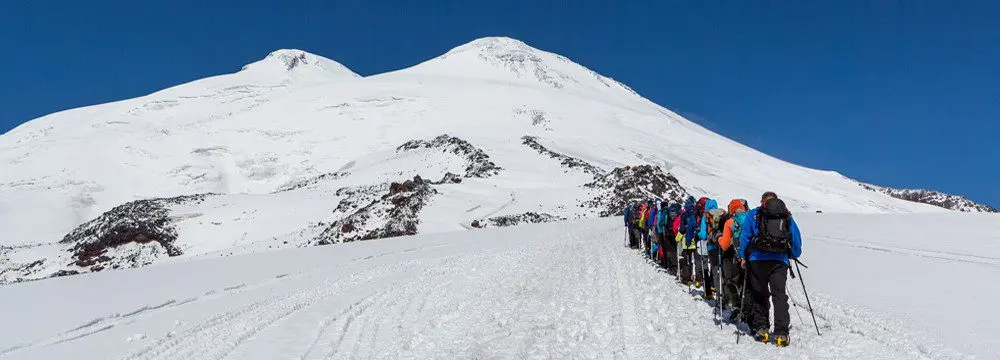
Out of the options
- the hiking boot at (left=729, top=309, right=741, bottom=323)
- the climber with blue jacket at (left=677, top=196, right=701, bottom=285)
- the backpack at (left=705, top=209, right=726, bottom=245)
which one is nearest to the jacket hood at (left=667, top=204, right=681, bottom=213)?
the climber with blue jacket at (left=677, top=196, right=701, bottom=285)

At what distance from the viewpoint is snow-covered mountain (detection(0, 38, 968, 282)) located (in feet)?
128

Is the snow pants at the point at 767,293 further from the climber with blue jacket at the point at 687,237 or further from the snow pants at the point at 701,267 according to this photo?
the climber with blue jacket at the point at 687,237

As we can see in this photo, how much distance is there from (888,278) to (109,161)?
78423mm

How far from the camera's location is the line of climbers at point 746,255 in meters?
7.43

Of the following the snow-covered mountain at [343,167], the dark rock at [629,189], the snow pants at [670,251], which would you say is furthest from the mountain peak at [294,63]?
the snow pants at [670,251]

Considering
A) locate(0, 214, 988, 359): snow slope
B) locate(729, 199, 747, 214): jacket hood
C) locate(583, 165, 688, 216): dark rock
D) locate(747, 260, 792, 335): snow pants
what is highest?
locate(583, 165, 688, 216): dark rock

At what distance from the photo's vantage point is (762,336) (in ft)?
25.2

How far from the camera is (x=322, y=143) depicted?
3127 inches

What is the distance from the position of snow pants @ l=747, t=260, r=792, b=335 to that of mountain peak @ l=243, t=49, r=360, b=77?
477 feet

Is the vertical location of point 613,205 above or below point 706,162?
below

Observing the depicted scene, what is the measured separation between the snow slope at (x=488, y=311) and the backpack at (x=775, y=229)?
48.3 inches

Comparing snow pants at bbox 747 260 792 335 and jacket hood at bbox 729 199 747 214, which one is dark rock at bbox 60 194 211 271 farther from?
snow pants at bbox 747 260 792 335

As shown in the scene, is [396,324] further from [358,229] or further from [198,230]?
[198,230]

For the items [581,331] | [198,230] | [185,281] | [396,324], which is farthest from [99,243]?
[581,331]
